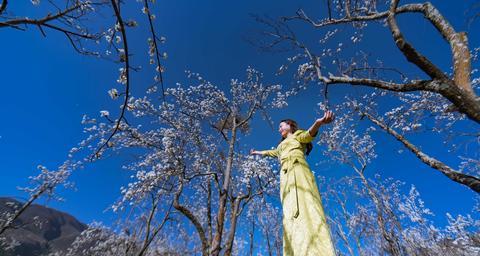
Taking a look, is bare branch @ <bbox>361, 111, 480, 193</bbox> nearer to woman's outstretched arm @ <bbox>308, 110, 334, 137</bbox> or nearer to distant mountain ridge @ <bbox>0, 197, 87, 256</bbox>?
woman's outstretched arm @ <bbox>308, 110, 334, 137</bbox>

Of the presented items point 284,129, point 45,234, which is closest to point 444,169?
point 284,129

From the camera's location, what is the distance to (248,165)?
31.1 ft

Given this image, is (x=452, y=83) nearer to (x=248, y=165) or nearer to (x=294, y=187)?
(x=294, y=187)

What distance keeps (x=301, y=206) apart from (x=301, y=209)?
0.03m

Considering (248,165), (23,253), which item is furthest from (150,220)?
(23,253)

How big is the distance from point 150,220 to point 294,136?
35.8 ft

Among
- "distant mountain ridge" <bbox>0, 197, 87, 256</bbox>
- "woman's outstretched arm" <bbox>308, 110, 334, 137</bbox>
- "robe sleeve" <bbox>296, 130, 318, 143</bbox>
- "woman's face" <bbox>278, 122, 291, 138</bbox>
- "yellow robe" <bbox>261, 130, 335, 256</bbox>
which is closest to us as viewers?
"yellow robe" <bbox>261, 130, 335, 256</bbox>

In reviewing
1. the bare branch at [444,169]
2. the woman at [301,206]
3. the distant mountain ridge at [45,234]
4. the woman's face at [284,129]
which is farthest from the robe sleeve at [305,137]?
the distant mountain ridge at [45,234]

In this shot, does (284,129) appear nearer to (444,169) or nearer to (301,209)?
(301,209)

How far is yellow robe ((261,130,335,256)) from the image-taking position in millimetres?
1762

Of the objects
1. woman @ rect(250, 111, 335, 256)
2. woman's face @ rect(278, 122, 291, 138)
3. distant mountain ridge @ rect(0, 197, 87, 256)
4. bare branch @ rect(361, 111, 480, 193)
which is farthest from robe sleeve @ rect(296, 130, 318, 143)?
distant mountain ridge @ rect(0, 197, 87, 256)

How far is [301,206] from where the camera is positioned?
1992 mm

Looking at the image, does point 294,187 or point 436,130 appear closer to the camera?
point 294,187

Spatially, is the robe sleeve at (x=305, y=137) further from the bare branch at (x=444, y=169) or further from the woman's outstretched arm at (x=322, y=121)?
the bare branch at (x=444, y=169)
